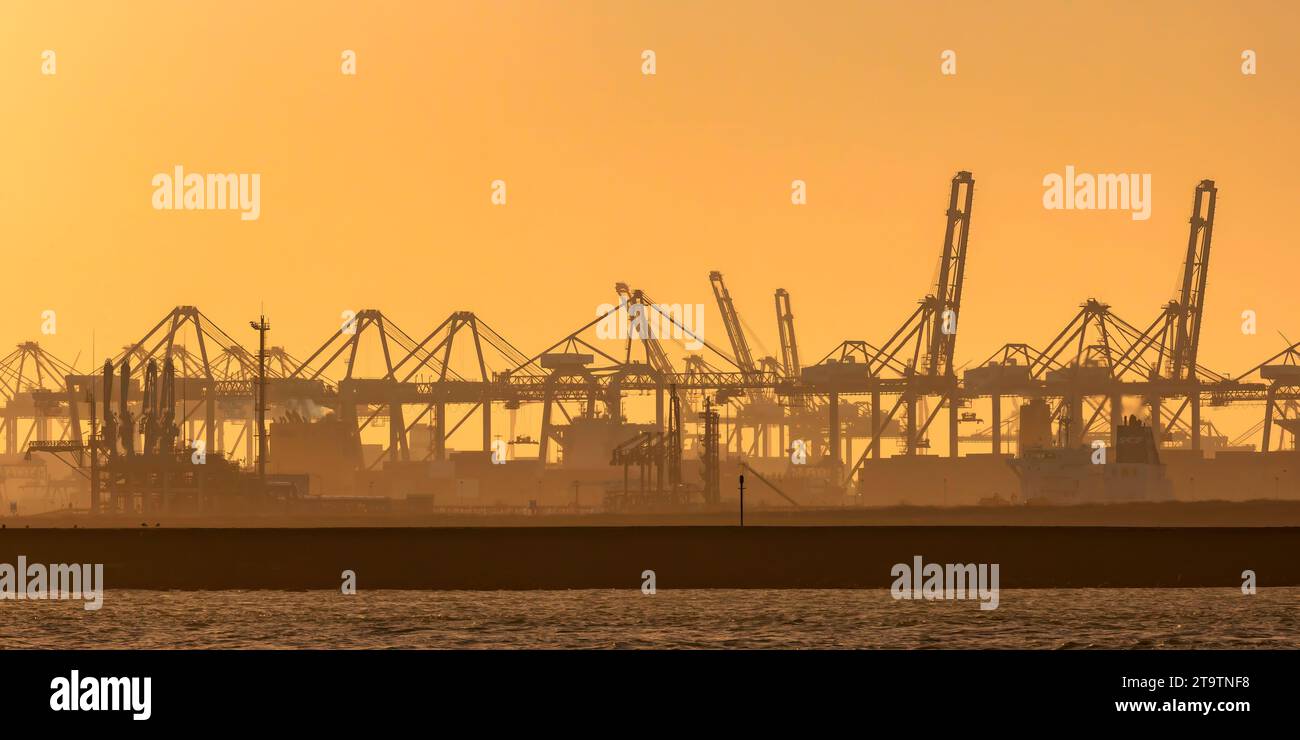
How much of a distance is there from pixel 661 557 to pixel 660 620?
19847 mm

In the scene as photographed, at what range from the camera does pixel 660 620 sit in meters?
48.7

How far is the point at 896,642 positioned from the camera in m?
42.8

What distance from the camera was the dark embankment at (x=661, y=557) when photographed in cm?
6519

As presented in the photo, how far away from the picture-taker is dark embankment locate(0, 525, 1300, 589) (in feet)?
214

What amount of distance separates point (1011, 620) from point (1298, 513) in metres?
85.2

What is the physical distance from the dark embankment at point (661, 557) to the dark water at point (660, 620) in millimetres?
4020
